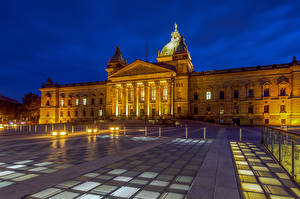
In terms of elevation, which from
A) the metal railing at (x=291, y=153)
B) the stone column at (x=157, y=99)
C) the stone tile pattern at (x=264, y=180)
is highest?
the stone column at (x=157, y=99)

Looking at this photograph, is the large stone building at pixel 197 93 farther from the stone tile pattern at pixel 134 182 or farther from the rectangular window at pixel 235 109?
the stone tile pattern at pixel 134 182

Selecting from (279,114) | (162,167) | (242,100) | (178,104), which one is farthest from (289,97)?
(162,167)

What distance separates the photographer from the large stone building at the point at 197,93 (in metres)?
42.9

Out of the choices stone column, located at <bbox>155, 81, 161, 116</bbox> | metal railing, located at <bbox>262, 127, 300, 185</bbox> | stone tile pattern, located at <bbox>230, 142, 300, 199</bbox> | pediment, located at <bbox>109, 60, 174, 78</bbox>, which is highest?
pediment, located at <bbox>109, 60, 174, 78</bbox>

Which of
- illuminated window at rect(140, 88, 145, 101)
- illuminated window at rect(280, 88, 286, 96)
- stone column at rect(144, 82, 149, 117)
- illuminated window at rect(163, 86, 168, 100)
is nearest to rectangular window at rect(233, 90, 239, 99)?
illuminated window at rect(280, 88, 286, 96)

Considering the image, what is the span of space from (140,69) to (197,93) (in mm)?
18341

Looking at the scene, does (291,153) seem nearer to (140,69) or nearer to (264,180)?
(264,180)

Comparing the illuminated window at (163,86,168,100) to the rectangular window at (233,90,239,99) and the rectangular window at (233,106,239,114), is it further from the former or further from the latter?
the rectangular window at (233,106,239,114)

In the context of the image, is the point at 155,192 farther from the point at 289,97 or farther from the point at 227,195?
the point at 289,97

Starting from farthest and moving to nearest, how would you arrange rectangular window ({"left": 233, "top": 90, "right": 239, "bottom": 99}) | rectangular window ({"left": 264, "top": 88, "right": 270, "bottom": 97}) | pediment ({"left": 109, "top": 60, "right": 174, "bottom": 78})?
1. pediment ({"left": 109, "top": 60, "right": 174, "bottom": 78})
2. rectangular window ({"left": 233, "top": 90, "right": 239, "bottom": 99})
3. rectangular window ({"left": 264, "top": 88, "right": 270, "bottom": 97})

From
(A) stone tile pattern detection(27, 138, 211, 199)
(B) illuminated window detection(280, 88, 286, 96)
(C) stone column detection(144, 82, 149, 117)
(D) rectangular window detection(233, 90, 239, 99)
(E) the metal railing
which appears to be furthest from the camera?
(C) stone column detection(144, 82, 149, 117)

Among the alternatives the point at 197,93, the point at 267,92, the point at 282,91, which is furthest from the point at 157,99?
the point at 282,91

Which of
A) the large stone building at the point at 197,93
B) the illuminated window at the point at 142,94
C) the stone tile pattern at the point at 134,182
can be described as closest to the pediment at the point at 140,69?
the large stone building at the point at 197,93

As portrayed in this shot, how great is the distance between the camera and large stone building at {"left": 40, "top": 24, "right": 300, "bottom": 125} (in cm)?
4291
